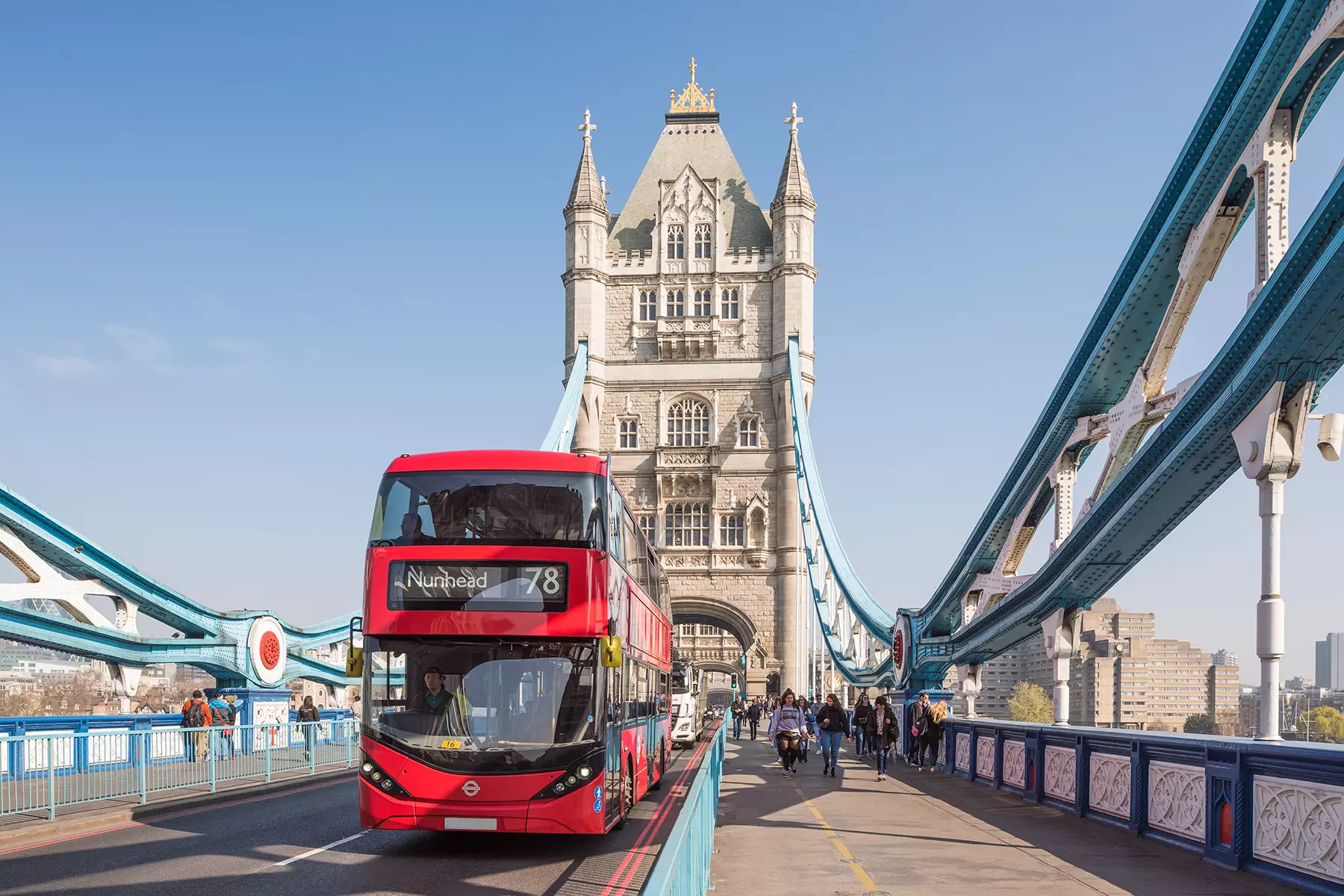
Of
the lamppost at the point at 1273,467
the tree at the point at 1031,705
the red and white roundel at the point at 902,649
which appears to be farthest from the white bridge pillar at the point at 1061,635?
the tree at the point at 1031,705

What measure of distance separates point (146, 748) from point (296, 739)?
683 centimetres

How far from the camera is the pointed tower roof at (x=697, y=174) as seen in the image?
62062mm

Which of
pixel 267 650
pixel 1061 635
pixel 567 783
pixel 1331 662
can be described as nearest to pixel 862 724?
pixel 1061 635

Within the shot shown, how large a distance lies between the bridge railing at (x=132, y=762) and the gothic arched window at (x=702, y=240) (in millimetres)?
42196

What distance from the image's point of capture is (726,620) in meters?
58.3

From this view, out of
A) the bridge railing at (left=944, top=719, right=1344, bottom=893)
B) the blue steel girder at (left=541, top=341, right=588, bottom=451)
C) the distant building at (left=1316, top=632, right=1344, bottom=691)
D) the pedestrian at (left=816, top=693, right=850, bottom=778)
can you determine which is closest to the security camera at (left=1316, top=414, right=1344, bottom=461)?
the bridge railing at (left=944, top=719, right=1344, bottom=893)

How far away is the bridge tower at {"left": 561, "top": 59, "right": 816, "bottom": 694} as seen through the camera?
57.8 m

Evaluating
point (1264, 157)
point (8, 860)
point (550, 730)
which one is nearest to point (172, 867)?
point (8, 860)

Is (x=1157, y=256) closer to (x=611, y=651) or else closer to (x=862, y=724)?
(x=611, y=651)

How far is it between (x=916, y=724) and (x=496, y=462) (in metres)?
14.9

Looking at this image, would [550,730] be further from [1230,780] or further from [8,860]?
[1230,780]

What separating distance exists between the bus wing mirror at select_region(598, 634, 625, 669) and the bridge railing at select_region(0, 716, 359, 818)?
5.78m

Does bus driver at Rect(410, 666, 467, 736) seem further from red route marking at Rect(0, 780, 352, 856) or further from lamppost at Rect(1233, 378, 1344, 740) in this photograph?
lamppost at Rect(1233, 378, 1344, 740)

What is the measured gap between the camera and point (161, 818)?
1426 centimetres
